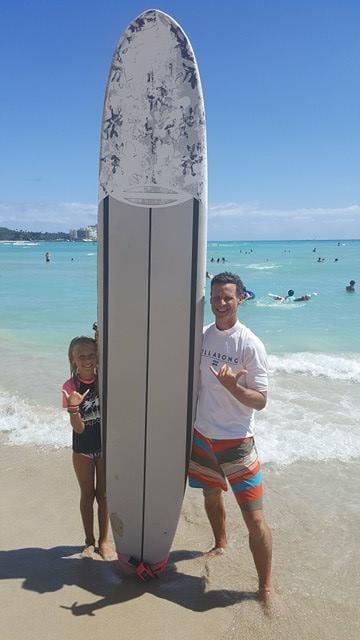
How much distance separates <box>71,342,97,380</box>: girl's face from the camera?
8.89 feet

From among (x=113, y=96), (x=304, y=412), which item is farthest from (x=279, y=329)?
(x=113, y=96)

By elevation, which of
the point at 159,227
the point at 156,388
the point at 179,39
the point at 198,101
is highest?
the point at 179,39

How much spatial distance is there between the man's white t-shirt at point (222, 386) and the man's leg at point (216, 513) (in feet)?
1.40

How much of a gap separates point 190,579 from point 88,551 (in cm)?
61

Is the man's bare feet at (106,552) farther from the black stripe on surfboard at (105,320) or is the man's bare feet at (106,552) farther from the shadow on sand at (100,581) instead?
the black stripe on surfboard at (105,320)

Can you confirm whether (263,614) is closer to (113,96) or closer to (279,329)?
(113,96)

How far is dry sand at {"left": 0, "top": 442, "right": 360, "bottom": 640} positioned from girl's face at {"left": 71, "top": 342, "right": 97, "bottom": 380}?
42.5 inches

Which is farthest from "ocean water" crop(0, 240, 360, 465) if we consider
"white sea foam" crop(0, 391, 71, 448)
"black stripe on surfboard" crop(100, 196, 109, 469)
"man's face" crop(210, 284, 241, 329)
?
"man's face" crop(210, 284, 241, 329)

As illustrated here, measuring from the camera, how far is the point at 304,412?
17.9ft

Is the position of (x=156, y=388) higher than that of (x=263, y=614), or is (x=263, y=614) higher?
(x=156, y=388)

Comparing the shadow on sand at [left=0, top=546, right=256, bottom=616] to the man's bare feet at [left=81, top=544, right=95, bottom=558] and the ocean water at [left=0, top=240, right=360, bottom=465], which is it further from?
the ocean water at [left=0, top=240, right=360, bottom=465]

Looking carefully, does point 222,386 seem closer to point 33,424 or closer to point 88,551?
point 88,551

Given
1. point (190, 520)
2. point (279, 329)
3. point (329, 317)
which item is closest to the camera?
point (190, 520)

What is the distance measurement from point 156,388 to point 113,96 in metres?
1.64
